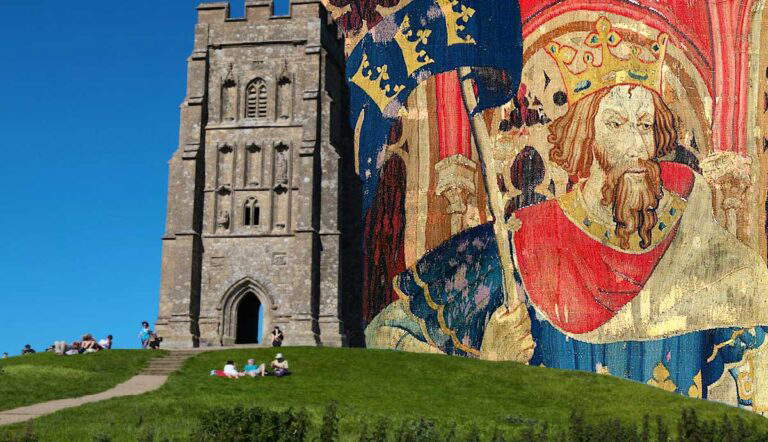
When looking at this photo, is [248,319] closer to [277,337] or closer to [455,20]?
[277,337]

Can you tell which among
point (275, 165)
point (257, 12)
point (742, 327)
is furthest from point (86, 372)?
point (742, 327)

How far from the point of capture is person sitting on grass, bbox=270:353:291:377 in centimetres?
4359

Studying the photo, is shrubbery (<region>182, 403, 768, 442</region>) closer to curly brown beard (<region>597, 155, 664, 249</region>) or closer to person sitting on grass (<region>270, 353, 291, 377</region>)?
person sitting on grass (<region>270, 353, 291, 377</region>)

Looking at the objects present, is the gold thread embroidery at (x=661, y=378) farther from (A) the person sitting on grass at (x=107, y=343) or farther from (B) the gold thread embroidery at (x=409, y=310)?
(A) the person sitting on grass at (x=107, y=343)

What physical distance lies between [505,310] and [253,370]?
2023 cm

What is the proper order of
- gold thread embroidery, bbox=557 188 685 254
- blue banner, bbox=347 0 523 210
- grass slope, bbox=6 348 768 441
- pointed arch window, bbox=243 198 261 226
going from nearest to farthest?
grass slope, bbox=6 348 768 441, pointed arch window, bbox=243 198 261 226, gold thread embroidery, bbox=557 188 685 254, blue banner, bbox=347 0 523 210

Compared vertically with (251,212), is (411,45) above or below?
above

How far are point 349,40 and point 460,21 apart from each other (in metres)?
7.06

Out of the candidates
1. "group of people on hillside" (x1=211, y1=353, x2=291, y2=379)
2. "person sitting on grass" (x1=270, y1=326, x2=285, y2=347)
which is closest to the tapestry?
"person sitting on grass" (x1=270, y1=326, x2=285, y2=347)

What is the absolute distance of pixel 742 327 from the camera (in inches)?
2219

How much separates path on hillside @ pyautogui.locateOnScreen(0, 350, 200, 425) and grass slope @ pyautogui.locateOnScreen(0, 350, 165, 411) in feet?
1.59

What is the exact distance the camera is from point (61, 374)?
43.0 metres

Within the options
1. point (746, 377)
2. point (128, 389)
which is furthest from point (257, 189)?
point (746, 377)

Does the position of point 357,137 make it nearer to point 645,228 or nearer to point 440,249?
point 440,249
